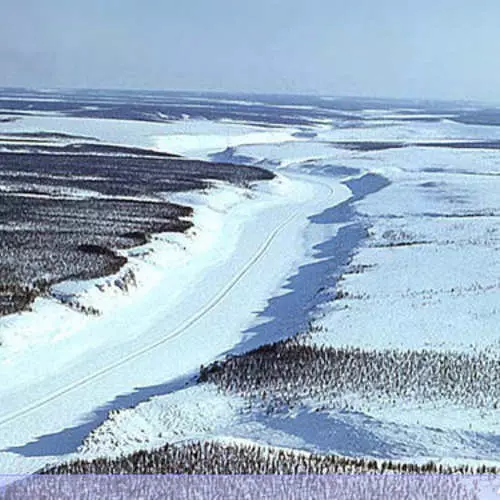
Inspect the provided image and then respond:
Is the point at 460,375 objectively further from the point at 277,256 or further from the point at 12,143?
the point at 12,143

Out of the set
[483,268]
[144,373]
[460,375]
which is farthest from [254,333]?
[483,268]

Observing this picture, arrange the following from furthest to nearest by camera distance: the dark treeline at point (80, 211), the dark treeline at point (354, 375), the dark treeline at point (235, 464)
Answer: the dark treeline at point (80, 211) < the dark treeline at point (354, 375) < the dark treeline at point (235, 464)

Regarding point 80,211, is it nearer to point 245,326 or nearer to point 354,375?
point 245,326

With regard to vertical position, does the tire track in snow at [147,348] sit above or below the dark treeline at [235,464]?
below

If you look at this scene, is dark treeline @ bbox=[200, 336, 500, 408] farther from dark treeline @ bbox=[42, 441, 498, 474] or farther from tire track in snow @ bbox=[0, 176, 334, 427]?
dark treeline @ bbox=[42, 441, 498, 474]

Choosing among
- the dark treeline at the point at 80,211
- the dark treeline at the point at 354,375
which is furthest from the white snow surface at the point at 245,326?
the dark treeline at the point at 80,211

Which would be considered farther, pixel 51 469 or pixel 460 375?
pixel 460 375

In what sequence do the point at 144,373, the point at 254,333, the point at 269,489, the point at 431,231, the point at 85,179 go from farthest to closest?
the point at 85,179, the point at 431,231, the point at 254,333, the point at 144,373, the point at 269,489

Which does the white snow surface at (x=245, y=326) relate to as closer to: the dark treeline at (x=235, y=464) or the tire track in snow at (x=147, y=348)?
the tire track in snow at (x=147, y=348)
